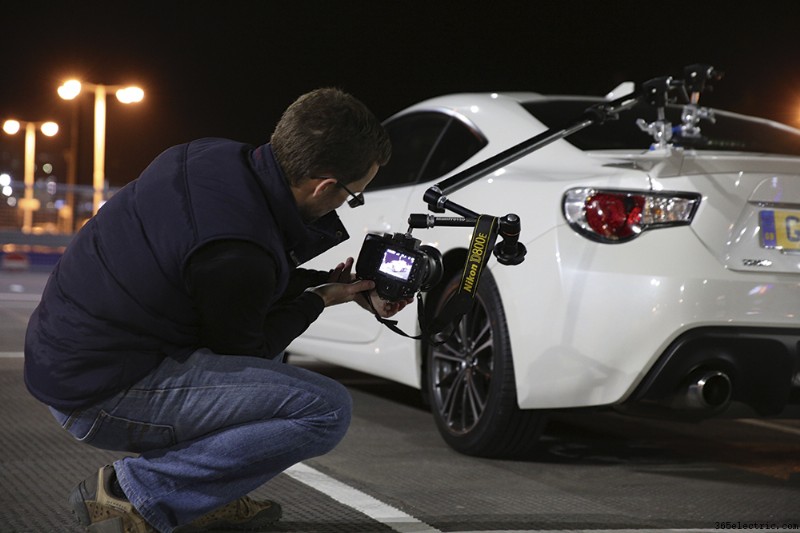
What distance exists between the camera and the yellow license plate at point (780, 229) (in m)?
3.90

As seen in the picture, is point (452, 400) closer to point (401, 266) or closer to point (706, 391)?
point (706, 391)

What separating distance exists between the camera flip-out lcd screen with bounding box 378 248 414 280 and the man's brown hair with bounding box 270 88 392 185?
0.33 m

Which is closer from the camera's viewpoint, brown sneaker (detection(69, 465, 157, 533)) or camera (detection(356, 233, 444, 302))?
brown sneaker (detection(69, 465, 157, 533))

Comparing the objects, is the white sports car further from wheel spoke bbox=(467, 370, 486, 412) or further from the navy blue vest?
the navy blue vest

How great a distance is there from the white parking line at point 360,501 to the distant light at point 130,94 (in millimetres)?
20021

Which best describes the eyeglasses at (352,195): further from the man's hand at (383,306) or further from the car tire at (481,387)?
the car tire at (481,387)

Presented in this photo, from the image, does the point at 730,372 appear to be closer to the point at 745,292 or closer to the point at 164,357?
the point at 745,292

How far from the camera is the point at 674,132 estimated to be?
4.39 metres

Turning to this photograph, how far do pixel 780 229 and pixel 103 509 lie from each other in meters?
2.39

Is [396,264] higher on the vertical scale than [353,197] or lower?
lower

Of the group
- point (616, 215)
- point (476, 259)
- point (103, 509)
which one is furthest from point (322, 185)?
point (616, 215)

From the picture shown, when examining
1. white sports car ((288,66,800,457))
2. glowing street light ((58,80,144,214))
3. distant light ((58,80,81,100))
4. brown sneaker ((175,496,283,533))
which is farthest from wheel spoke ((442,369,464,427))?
distant light ((58,80,81,100))

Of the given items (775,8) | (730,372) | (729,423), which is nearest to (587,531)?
(730,372)

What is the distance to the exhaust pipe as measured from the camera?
388 cm
